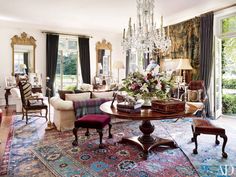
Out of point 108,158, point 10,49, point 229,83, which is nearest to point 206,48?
point 229,83

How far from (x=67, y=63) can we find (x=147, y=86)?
20.2 feet

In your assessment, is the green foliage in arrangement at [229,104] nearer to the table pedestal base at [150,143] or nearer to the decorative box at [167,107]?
the table pedestal base at [150,143]

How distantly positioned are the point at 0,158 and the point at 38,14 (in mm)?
4521

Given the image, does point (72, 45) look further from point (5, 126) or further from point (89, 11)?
point (5, 126)

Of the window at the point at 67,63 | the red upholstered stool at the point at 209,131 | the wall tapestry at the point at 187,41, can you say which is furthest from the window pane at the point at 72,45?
the red upholstered stool at the point at 209,131

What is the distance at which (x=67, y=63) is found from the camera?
334 inches

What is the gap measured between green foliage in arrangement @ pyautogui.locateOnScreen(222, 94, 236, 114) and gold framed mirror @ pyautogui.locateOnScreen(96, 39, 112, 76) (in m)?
4.79

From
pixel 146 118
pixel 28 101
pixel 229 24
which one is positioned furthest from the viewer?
pixel 229 24

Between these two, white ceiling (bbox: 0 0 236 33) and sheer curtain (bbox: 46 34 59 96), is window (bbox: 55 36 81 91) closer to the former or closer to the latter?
sheer curtain (bbox: 46 34 59 96)

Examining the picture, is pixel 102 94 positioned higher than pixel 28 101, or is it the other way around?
pixel 102 94

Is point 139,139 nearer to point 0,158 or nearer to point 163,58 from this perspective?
point 0,158

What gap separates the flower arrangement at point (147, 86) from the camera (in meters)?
2.94

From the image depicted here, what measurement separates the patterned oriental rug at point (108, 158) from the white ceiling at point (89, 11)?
10.1ft

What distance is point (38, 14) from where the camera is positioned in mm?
6086
